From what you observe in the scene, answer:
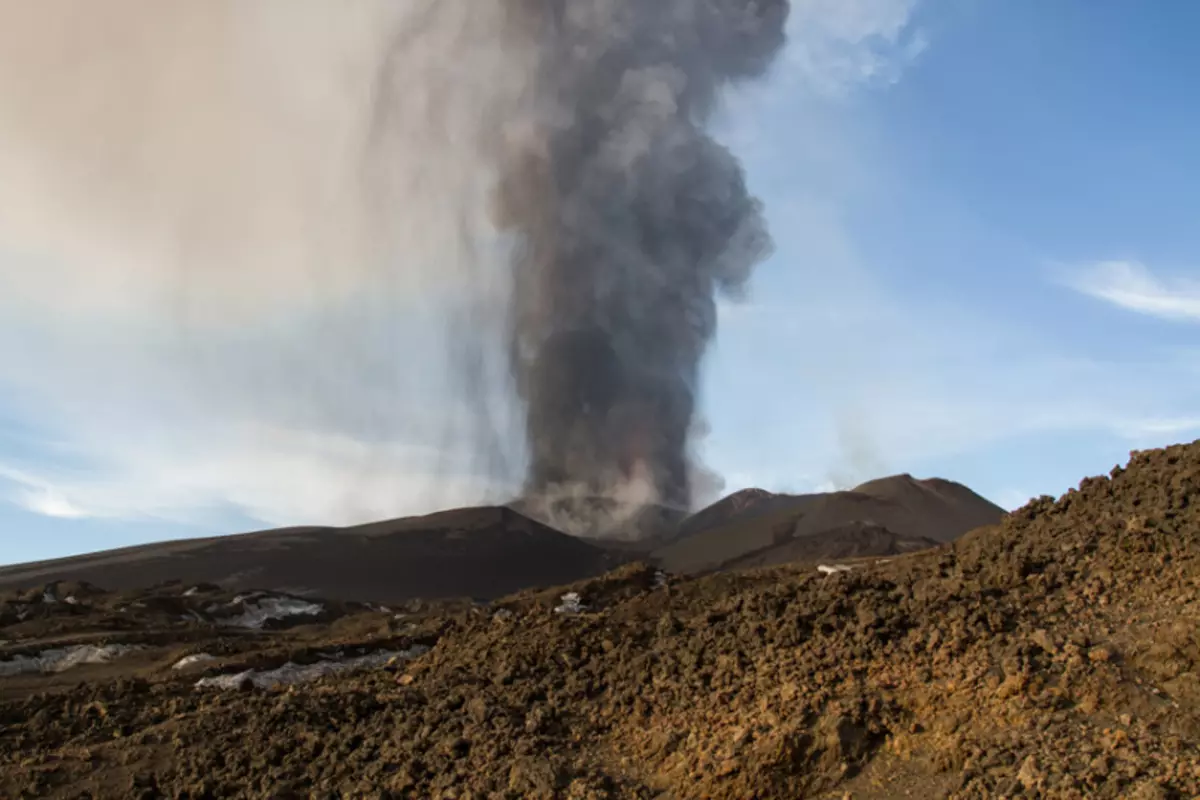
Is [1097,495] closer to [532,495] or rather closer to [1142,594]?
[1142,594]

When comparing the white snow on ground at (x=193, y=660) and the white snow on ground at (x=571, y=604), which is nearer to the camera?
the white snow on ground at (x=193, y=660)

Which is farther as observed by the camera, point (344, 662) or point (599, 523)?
point (599, 523)

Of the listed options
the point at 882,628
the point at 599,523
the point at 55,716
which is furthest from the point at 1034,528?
the point at 599,523

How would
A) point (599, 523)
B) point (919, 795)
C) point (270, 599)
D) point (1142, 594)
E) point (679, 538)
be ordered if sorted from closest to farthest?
point (919, 795)
point (1142, 594)
point (270, 599)
point (679, 538)
point (599, 523)

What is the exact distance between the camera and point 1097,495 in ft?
45.3

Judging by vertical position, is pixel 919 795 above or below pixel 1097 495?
below

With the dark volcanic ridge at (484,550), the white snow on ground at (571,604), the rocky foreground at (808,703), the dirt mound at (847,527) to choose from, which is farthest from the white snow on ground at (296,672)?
the dirt mound at (847,527)

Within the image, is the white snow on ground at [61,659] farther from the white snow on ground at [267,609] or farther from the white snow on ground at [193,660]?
the white snow on ground at [267,609]

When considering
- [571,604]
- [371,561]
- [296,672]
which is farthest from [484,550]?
[296,672]

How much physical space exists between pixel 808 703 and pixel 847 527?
5921 cm

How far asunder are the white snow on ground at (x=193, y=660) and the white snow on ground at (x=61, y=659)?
4515mm

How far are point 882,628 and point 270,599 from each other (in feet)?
137

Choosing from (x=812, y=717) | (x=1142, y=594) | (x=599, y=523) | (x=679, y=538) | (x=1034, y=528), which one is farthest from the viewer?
(x=599, y=523)

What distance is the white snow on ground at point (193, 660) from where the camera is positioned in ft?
89.4
